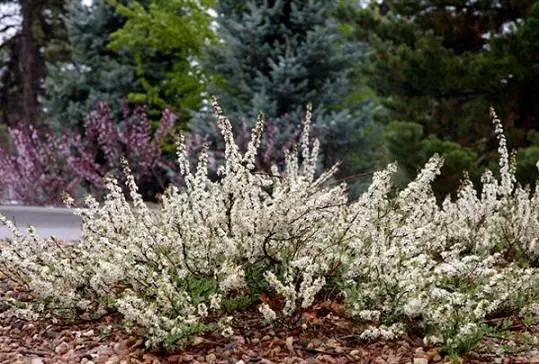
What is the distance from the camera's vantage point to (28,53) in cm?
1678

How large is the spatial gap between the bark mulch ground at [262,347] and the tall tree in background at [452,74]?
475cm

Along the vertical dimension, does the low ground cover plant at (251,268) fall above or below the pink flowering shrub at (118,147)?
below

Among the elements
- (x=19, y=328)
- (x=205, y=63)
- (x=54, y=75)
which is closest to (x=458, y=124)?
(x=205, y=63)

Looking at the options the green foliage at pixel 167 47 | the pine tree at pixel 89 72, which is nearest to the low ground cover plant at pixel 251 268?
the green foliage at pixel 167 47

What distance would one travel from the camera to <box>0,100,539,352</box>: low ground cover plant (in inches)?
98.3

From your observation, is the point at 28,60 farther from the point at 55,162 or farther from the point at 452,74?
the point at 452,74

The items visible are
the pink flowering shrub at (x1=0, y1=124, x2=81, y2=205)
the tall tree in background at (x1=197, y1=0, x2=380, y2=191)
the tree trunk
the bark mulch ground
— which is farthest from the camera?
the tree trunk

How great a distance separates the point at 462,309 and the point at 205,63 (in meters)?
8.01

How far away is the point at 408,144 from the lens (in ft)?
26.0

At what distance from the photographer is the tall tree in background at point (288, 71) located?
8695 mm

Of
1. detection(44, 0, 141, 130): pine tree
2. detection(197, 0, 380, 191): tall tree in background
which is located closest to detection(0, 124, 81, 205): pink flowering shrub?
detection(197, 0, 380, 191): tall tree in background

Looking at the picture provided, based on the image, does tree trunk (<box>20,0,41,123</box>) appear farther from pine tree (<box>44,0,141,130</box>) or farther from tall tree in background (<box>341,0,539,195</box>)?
tall tree in background (<box>341,0,539,195</box>)

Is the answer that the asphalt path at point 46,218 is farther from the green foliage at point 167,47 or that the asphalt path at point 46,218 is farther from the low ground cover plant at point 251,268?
the green foliage at point 167,47

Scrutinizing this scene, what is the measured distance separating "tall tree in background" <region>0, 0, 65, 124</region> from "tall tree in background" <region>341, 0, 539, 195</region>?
10160 mm
